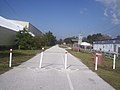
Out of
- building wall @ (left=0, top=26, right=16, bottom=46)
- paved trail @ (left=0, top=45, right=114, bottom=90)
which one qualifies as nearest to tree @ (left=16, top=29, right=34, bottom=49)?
building wall @ (left=0, top=26, right=16, bottom=46)

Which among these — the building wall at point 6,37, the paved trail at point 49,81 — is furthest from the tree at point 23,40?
the paved trail at point 49,81

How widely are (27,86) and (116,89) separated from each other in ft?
11.1

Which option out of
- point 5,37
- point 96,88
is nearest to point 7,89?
point 96,88

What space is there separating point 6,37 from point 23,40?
249 inches

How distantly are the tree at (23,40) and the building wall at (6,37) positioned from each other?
5.36 feet

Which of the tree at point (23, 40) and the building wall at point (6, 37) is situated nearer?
the building wall at point (6, 37)

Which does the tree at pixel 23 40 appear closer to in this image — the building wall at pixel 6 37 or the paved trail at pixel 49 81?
the building wall at pixel 6 37

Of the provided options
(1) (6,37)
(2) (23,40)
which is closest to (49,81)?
(1) (6,37)

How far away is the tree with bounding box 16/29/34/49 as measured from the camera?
58625 millimetres

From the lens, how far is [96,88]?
9422mm

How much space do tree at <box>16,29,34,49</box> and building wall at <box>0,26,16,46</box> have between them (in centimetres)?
163

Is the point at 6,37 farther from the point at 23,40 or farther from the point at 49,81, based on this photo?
the point at 49,81

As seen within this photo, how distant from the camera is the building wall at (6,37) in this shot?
4922 cm

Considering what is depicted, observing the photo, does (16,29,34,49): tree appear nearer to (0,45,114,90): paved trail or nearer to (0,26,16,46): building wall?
(0,26,16,46): building wall
